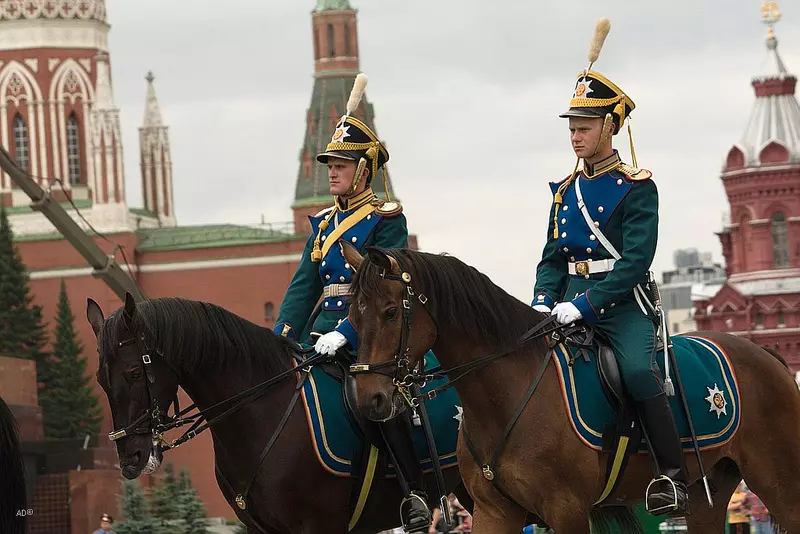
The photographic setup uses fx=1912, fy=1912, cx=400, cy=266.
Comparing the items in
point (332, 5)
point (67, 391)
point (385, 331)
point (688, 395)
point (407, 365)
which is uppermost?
point (332, 5)

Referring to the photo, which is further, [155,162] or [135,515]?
[155,162]

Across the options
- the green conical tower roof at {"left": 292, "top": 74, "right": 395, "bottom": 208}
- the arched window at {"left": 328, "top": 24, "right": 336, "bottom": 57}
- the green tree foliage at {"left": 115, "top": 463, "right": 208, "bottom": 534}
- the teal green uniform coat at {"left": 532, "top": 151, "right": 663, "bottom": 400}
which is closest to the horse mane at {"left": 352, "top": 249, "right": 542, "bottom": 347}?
the teal green uniform coat at {"left": 532, "top": 151, "right": 663, "bottom": 400}

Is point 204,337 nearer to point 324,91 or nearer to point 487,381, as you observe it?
point 487,381

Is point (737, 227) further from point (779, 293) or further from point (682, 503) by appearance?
point (682, 503)

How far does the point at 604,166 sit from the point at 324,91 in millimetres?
63007

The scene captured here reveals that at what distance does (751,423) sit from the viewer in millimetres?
9547

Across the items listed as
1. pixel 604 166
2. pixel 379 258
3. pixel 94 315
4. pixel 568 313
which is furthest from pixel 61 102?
pixel 379 258

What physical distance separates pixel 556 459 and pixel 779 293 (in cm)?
7264

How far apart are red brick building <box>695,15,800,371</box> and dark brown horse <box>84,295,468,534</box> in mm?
71603

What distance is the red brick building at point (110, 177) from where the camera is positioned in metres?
66.6

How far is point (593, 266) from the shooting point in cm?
916

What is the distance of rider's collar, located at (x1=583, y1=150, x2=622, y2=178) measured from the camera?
920 centimetres

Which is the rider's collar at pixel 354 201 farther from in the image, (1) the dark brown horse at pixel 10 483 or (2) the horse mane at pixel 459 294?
(1) the dark brown horse at pixel 10 483

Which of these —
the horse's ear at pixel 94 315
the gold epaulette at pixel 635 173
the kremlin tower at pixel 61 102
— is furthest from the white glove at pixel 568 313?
the kremlin tower at pixel 61 102
